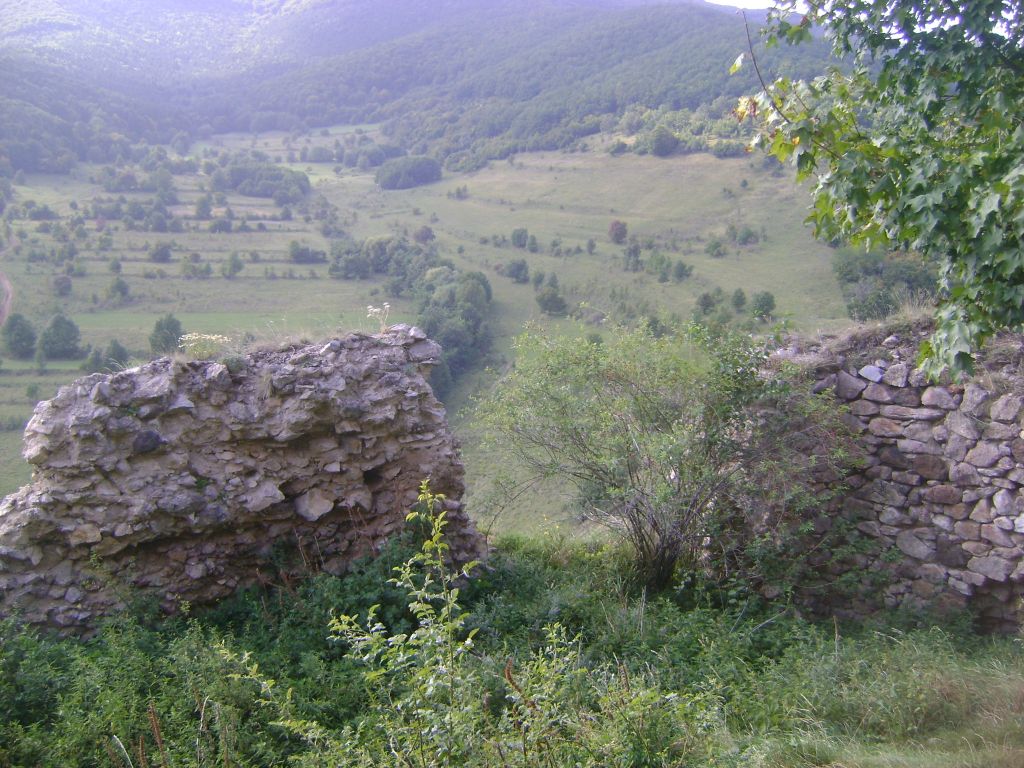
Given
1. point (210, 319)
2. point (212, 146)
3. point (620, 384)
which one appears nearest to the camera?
point (620, 384)

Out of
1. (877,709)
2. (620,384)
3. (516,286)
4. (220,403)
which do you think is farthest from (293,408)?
(516,286)

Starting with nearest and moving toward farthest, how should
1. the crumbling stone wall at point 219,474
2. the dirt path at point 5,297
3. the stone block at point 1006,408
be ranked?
the crumbling stone wall at point 219,474 → the stone block at point 1006,408 → the dirt path at point 5,297

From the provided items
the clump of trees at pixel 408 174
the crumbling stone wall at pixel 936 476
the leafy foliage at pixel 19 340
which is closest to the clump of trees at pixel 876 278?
the crumbling stone wall at pixel 936 476

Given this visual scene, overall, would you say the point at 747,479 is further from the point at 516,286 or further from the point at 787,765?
the point at 516,286

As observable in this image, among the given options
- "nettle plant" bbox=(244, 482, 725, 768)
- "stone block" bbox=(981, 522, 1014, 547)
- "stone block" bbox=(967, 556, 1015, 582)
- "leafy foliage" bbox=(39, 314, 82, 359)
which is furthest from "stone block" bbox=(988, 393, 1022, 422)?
"leafy foliage" bbox=(39, 314, 82, 359)

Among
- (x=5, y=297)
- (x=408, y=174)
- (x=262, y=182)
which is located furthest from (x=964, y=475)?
(x=408, y=174)

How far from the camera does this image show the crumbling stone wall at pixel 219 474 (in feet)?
17.8

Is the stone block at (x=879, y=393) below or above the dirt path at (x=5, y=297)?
above

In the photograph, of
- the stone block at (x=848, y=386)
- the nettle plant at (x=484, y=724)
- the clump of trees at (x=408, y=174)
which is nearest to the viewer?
the nettle plant at (x=484, y=724)

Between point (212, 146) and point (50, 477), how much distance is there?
65.6 metres

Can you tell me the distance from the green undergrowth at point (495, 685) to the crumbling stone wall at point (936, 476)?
0.66 metres

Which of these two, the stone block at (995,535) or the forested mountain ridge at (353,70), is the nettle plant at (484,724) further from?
the forested mountain ridge at (353,70)

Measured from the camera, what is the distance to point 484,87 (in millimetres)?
74875

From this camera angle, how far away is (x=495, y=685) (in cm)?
429
